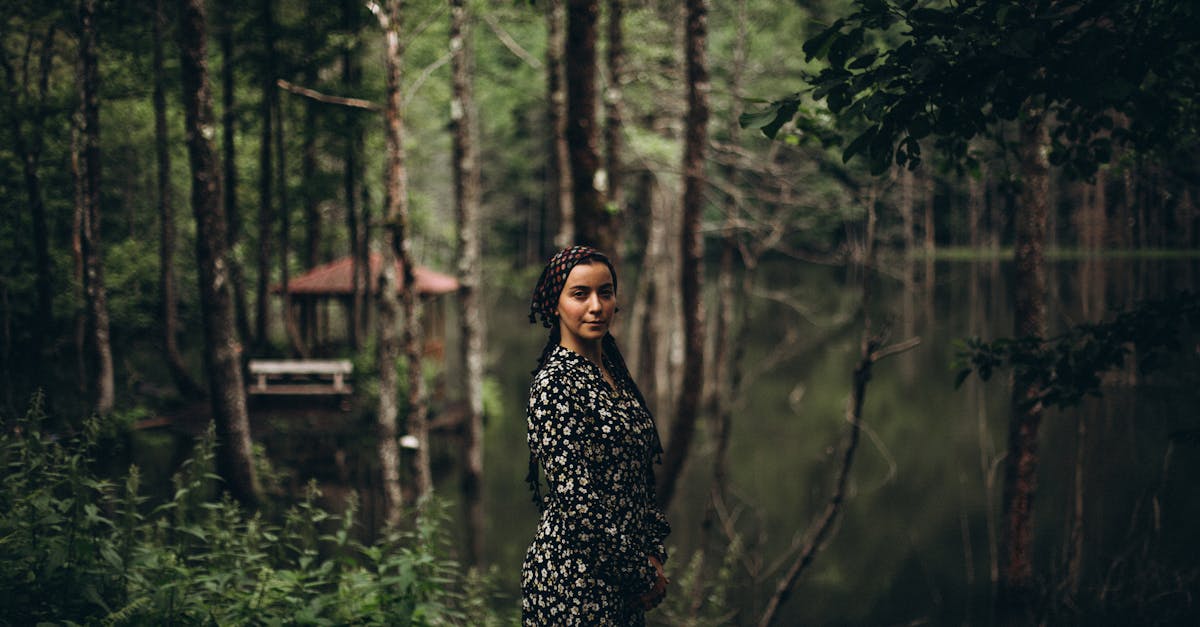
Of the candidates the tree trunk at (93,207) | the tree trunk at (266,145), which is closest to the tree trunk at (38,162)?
the tree trunk at (93,207)

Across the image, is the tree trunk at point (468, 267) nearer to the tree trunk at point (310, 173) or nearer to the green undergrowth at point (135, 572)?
the tree trunk at point (310, 173)

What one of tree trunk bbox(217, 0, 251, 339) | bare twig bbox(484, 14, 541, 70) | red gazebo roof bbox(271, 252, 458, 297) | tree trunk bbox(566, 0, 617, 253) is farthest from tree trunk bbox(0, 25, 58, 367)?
red gazebo roof bbox(271, 252, 458, 297)

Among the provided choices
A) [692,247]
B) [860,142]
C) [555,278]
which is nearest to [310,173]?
[692,247]

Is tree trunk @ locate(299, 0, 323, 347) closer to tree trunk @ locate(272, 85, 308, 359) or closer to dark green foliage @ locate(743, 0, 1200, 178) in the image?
tree trunk @ locate(272, 85, 308, 359)

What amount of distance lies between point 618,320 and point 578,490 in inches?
234

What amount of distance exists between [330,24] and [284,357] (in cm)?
790

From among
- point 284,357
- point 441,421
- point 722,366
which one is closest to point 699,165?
point 722,366

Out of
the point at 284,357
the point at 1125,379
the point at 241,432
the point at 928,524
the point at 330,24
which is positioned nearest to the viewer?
the point at 1125,379

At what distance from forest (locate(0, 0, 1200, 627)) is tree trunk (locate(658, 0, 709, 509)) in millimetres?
43

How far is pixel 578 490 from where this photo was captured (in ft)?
8.29

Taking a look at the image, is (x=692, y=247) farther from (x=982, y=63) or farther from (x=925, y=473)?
(x=925, y=473)

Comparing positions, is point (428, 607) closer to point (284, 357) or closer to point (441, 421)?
point (441, 421)

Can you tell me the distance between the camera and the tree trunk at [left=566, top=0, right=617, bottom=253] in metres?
6.06

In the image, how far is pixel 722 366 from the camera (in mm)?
14164
